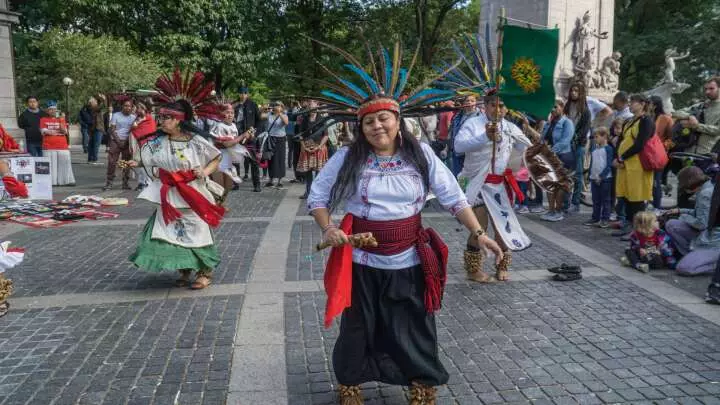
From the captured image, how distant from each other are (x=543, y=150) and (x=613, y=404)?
134 inches

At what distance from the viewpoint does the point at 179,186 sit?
575 cm

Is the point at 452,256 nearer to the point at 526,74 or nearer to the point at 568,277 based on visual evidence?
the point at 568,277

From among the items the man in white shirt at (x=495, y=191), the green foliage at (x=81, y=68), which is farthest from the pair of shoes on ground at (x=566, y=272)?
the green foliage at (x=81, y=68)

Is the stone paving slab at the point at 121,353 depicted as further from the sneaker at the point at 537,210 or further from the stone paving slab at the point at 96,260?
the sneaker at the point at 537,210

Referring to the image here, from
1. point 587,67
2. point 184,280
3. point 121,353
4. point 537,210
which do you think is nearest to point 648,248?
point 537,210

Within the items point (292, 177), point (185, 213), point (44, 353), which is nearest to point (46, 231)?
point (185, 213)

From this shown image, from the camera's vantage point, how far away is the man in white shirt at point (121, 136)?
1312 cm

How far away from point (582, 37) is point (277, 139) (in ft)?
33.2

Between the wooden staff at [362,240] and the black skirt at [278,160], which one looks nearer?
the wooden staff at [362,240]

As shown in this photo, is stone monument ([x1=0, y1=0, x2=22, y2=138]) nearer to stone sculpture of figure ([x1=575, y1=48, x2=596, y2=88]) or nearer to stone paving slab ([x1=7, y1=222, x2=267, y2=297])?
stone paving slab ([x1=7, y1=222, x2=267, y2=297])

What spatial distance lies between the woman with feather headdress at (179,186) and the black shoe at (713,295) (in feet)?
15.5

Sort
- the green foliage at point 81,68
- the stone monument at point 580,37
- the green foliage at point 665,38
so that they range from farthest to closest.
Answer: 1. the green foliage at point 665,38
2. the green foliage at point 81,68
3. the stone monument at point 580,37

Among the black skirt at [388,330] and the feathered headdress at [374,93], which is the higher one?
the feathered headdress at [374,93]

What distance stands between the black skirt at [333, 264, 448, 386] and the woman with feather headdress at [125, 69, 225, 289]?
279 centimetres
